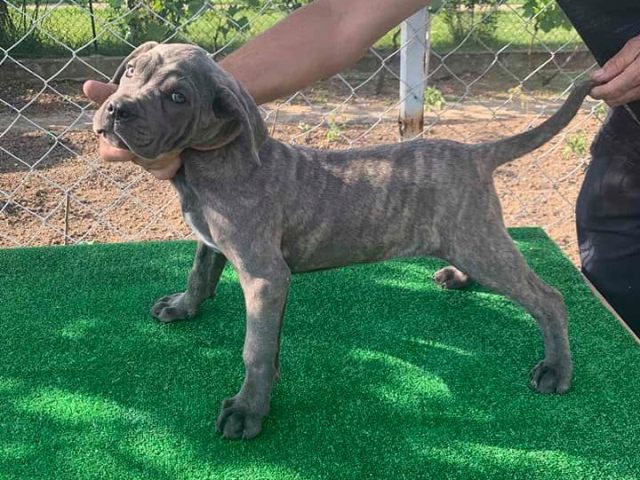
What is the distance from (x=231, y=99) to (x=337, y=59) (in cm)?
65

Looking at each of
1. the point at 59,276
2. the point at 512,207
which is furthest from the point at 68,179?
the point at 512,207

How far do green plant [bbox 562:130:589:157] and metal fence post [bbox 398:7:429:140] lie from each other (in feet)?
6.93

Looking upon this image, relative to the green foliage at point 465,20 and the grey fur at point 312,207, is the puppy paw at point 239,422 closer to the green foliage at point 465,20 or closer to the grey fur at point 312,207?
the grey fur at point 312,207

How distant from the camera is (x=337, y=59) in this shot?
2459 millimetres

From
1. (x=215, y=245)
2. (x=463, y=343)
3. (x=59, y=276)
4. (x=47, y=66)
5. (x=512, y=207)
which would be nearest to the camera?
(x=215, y=245)

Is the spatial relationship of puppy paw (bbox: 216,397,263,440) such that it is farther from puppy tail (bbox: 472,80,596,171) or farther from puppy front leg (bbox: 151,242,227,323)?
puppy tail (bbox: 472,80,596,171)

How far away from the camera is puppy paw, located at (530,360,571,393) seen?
7.86ft

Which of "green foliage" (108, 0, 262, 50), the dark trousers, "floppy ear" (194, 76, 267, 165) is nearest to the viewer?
"floppy ear" (194, 76, 267, 165)

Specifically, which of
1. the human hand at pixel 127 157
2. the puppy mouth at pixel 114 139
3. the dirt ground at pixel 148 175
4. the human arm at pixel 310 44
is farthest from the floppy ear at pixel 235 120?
the dirt ground at pixel 148 175

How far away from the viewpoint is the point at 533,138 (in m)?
2.33

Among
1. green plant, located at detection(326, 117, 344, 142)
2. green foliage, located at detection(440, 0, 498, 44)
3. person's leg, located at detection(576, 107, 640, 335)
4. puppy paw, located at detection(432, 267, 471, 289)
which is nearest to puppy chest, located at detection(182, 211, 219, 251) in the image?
puppy paw, located at detection(432, 267, 471, 289)

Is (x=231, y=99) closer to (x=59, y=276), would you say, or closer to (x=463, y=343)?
(x=463, y=343)

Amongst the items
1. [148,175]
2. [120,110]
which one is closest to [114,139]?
[120,110]

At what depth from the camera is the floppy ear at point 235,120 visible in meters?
1.94
